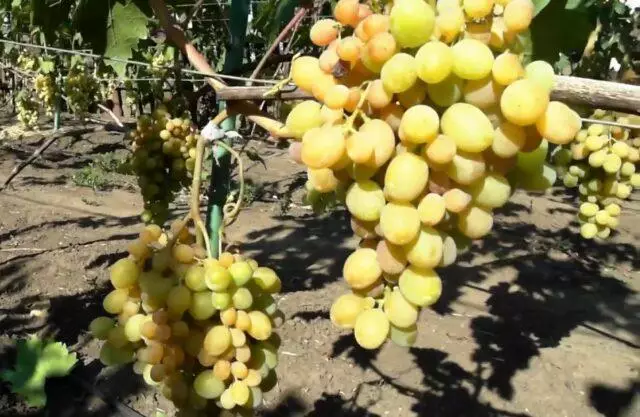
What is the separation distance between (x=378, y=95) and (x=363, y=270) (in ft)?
0.72

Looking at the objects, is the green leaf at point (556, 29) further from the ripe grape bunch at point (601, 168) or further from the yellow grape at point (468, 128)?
the ripe grape bunch at point (601, 168)

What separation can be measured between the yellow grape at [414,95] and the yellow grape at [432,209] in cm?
11

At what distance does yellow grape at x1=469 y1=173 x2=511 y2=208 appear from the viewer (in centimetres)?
80

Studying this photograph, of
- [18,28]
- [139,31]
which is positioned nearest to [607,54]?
[139,31]

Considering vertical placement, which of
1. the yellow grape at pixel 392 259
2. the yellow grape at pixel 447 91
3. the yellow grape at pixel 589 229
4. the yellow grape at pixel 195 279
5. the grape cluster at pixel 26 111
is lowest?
the grape cluster at pixel 26 111

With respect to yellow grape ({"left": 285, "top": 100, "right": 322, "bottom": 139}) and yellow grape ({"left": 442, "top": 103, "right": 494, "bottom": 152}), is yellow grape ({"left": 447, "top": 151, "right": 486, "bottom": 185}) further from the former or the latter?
yellow grape ({"left": 285, "top": 100, "right": 322, "bottom": 139})

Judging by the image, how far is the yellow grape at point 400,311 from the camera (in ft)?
2.79

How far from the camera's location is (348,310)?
0.90 metres

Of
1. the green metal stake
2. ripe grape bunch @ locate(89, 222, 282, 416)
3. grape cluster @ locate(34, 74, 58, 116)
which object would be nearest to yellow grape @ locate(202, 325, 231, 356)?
ripe grape bunch @ locate(89, 222, 282, 416)

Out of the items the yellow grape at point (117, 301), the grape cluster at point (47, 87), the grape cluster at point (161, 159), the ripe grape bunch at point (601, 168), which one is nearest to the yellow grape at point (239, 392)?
the yellow grape at point (117, 301)

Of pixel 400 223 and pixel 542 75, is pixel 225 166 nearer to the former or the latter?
pixel 400 223

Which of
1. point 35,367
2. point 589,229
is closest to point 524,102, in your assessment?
point 589,229

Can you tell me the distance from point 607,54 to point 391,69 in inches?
154

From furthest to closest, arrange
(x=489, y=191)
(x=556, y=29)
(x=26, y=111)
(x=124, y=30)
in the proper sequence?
(x=26, y=111) → (x=124, y=30) → (x=556, y=29) → (x=489, y=191)
